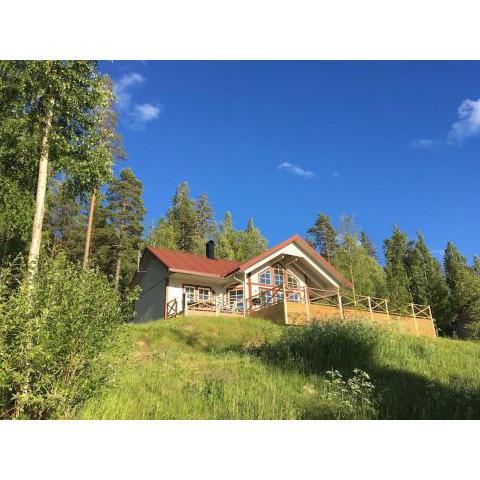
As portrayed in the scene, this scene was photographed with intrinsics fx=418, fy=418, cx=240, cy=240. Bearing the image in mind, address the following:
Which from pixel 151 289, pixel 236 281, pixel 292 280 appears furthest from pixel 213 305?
pixel 292 280

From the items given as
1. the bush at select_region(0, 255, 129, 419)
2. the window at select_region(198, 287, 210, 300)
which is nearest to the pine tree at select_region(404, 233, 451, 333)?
the window at select_region(198, 287, 210, 300)

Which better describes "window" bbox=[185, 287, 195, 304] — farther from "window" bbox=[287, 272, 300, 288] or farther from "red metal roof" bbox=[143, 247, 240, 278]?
"window" bbox=[287, 272, 300, 288]

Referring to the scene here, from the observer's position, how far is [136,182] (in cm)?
3838

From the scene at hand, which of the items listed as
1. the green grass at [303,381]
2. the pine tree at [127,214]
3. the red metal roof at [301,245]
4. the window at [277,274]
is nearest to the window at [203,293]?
the red metal roof at [301,245]

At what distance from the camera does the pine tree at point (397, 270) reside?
32.3m

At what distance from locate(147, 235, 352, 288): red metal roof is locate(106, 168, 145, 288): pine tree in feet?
33.4

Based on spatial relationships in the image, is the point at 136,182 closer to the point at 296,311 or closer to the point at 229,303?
the point at 229,303

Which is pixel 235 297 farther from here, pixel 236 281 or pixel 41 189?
pixel 41 189

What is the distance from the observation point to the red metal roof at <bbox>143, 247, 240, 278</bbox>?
77.5 ft

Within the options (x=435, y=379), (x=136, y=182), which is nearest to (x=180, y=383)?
(x=435, y=379)

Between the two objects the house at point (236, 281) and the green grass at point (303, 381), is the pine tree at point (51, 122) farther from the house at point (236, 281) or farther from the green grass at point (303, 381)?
the house at point (236, 281)

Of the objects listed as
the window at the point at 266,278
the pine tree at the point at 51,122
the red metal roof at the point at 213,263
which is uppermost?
the pine tree at the point at 51,122

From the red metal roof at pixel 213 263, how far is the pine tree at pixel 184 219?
741 inches
